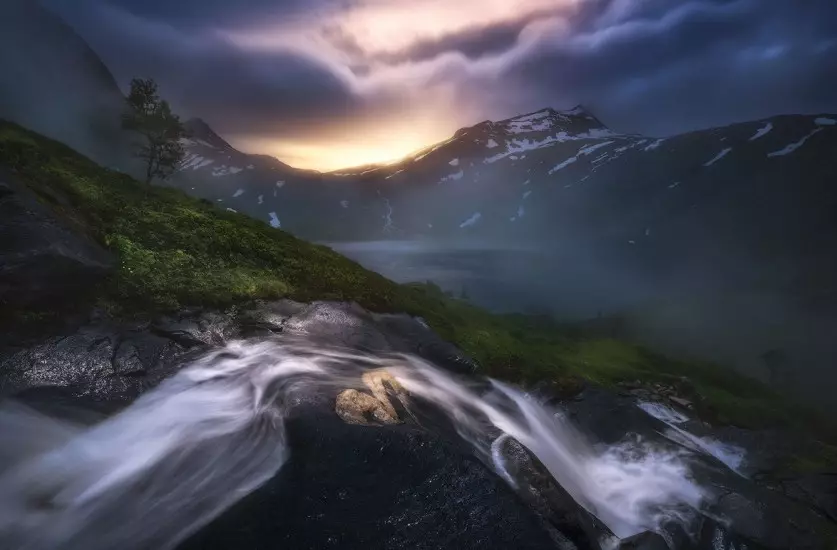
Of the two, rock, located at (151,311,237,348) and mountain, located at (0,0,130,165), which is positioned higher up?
mountain, located at (0,0,130,165)

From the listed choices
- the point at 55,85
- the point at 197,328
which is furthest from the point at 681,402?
the point at 55,85

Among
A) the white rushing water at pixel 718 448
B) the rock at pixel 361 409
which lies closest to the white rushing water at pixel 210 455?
the rock at pixel 361 409

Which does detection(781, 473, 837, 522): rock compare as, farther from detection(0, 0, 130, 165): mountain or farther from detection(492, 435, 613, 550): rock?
detection(0, 0, 130, 165): mountain

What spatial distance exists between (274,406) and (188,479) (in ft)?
6.33

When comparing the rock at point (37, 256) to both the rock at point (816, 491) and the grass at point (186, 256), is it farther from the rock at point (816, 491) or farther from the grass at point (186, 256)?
the rock at point (816, 491)

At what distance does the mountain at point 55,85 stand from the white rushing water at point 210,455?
127273 millimetres

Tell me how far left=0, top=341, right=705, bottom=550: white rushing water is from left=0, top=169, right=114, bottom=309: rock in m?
2.46

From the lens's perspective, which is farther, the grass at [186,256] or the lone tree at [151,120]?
the lone tree at [151,120]

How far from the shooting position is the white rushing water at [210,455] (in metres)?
Answer: 5.41

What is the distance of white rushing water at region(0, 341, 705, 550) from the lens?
17.7ft

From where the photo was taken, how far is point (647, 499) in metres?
10.5

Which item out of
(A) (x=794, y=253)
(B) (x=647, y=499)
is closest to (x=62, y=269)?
(B) (x=647, y=499)

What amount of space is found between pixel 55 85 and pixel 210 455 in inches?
6617

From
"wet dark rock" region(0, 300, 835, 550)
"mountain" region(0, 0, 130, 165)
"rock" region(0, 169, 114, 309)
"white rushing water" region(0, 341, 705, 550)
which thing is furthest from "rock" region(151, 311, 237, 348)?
"mountain" region(0, 0, 130, 165)
